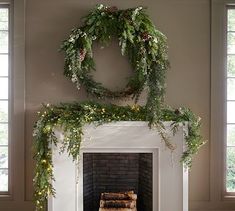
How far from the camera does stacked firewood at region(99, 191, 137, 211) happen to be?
15.1 ft

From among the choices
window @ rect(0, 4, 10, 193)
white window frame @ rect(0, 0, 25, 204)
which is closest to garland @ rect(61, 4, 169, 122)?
white window frame @ rect(0, 0, 25, 204)

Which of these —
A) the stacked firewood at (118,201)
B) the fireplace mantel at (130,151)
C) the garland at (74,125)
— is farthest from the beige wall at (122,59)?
the stacked firewood at (118,201)

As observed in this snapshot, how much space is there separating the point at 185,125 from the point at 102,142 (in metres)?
0.90

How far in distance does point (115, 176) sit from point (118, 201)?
0.92 feet

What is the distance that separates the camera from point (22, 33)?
15.9 ft

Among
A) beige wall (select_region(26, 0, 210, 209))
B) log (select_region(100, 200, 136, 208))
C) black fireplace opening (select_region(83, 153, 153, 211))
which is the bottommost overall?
log (select_region(100, 200, 136, 208))

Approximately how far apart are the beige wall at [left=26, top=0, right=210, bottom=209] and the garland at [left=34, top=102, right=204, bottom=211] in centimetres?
32

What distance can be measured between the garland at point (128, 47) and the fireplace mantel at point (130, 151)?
294 millimetres

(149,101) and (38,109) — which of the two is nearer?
(149,101)

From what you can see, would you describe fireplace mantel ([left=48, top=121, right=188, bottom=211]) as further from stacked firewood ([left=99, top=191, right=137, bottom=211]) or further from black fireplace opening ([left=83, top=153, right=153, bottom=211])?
stacked firewood ([left=99, top=191, right=137, bottom=211])

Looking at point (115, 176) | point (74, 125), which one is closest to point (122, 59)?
point (74, 125)

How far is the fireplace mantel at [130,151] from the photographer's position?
4.45 metres

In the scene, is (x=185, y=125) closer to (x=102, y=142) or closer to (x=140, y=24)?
(x=102, y=142)

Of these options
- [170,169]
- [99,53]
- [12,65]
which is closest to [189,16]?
[99,53]
